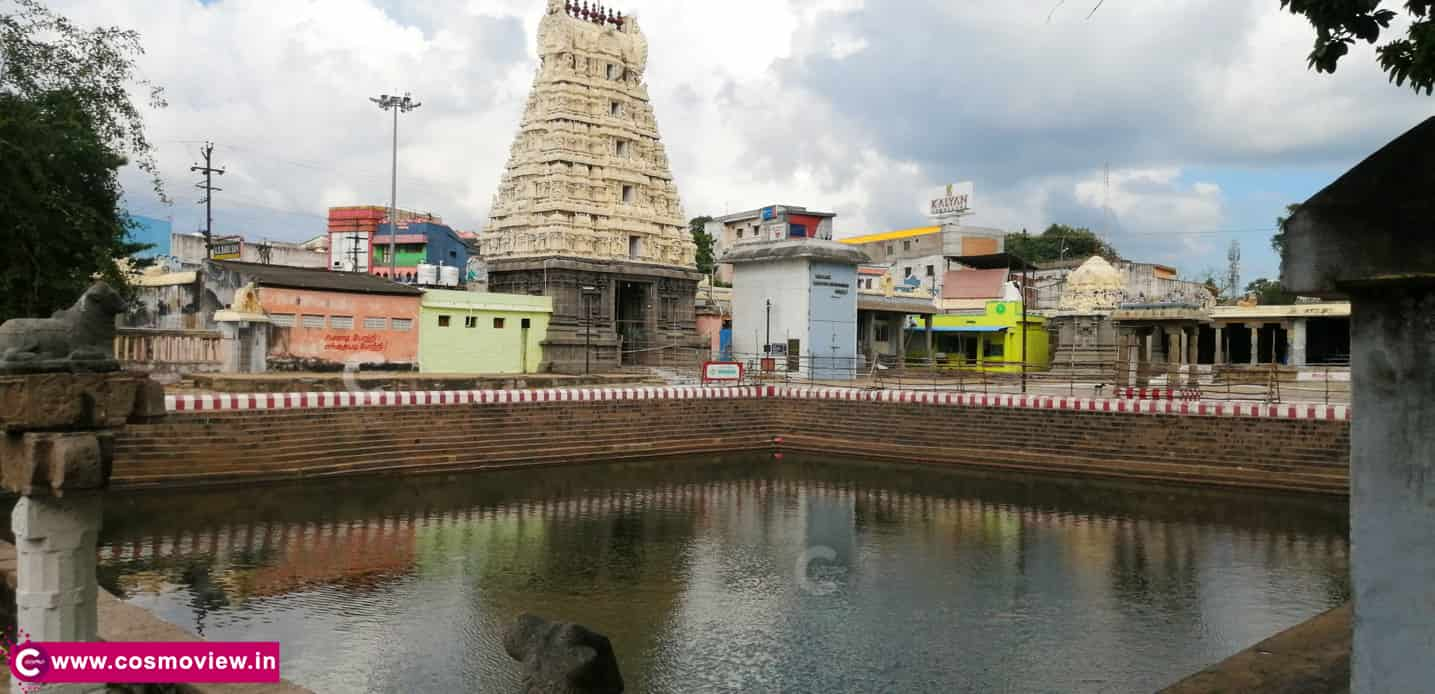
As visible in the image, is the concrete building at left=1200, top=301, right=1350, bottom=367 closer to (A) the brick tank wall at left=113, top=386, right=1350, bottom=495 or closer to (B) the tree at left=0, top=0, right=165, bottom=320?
(A) the brick tank wall at left=113, top=386, right=1350, bottom=495

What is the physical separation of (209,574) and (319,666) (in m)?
4.32

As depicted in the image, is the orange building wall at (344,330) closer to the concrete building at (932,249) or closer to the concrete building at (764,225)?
the concrete building at (764,225)

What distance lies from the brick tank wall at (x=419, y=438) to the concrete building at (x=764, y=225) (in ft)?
71.6

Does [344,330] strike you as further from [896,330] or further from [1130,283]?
[1130,283]

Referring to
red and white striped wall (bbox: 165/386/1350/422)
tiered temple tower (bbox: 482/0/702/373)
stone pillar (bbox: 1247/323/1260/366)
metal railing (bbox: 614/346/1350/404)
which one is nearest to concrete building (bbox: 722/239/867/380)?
metal railing (bbox: 614/346/1350/404)

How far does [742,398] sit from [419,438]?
9385mm

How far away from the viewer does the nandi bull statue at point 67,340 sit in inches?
212

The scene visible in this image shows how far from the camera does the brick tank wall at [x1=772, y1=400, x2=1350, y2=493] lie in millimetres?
19734

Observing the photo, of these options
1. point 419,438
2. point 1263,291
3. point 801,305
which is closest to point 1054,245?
point 1263,291

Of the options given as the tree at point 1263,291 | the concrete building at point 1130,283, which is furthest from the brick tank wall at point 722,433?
the tree at point 1263,291

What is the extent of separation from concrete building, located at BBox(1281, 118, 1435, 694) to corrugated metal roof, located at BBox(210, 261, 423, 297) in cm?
2728

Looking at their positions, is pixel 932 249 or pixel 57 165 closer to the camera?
pixel 57 165

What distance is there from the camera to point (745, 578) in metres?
13.0

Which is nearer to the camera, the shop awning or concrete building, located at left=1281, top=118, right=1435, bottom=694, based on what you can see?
concrete building, located at left=1281, top=118, right=1435, bottom=694
